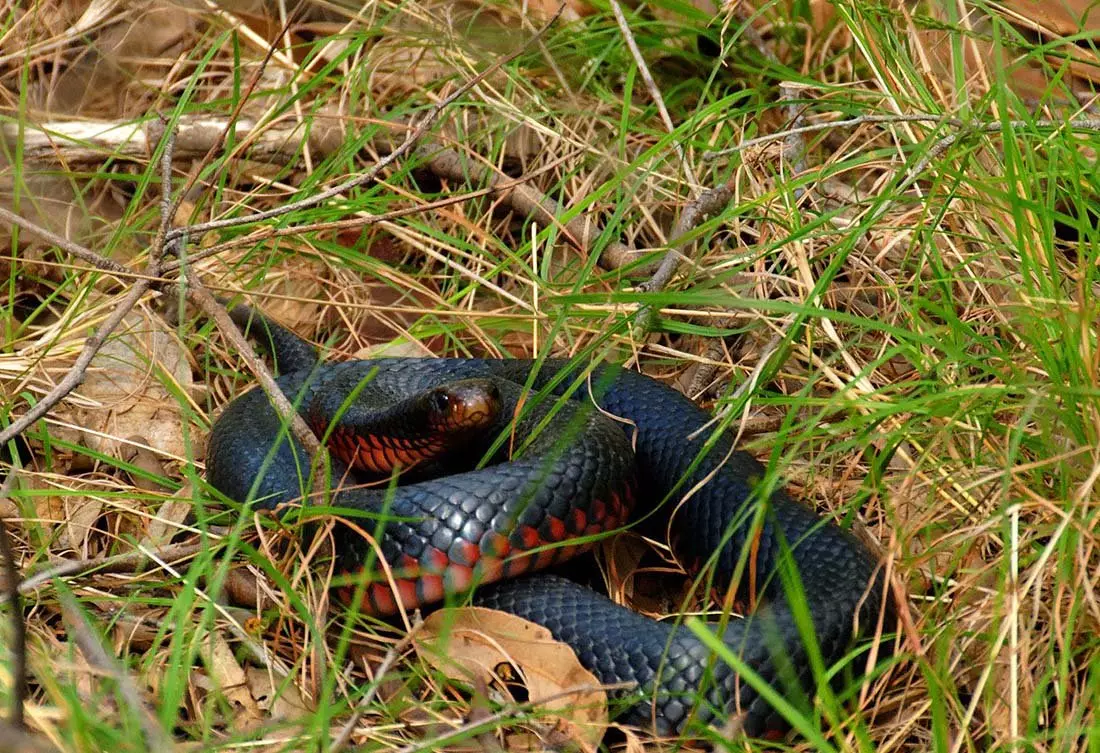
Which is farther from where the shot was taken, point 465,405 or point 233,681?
point 465,405

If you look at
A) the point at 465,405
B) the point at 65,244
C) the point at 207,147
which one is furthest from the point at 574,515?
the point at 207,147

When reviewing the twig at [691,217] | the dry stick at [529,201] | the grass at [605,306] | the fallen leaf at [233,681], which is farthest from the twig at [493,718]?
the dry stick at [529,201]

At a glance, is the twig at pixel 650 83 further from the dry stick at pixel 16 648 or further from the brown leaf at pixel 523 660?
the dry stick at pixel 16 648

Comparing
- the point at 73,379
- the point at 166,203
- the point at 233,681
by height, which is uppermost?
the point at 166,203

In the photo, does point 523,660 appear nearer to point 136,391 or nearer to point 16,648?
point 16,648

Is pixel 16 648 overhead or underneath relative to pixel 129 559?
Result: overhead

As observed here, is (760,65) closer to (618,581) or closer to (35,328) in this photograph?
(618,581)
